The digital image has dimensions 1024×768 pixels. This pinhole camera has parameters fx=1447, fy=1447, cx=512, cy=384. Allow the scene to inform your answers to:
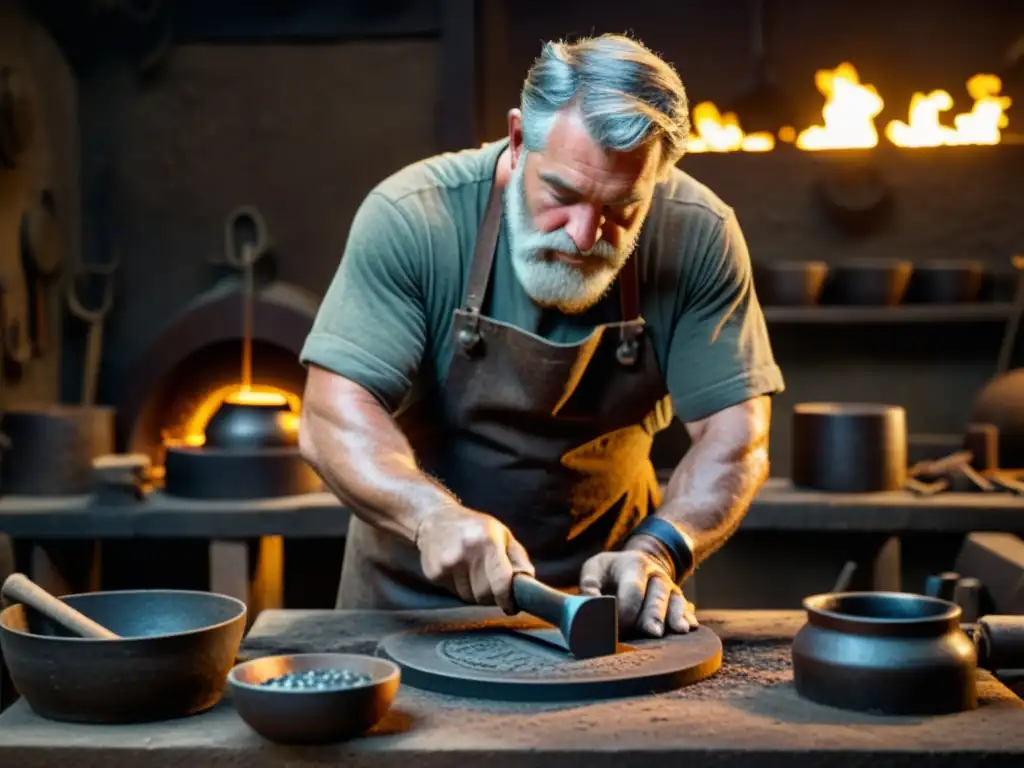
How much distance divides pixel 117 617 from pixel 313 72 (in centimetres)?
415

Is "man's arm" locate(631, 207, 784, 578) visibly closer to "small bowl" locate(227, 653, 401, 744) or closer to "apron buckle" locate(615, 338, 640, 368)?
"apron buckle" locate(615, 338, 640, 368)

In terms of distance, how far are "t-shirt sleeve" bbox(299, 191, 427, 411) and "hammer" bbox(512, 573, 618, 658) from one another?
71 centimetres

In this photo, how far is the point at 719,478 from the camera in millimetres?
3191

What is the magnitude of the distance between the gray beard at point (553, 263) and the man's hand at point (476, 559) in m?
0.58

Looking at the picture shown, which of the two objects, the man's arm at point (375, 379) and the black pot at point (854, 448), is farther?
the black pot at point (854, 448)

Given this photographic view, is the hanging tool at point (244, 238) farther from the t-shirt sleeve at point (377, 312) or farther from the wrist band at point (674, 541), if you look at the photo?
the wrist band at point (674, 541)

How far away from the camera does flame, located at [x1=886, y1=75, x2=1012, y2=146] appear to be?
6664 millimetres

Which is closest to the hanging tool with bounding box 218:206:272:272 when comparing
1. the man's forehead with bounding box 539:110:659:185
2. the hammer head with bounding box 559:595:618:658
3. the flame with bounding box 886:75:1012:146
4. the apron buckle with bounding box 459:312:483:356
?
the flame with bounding box 886:75:1012:146

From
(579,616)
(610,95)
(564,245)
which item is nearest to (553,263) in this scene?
(564,245)

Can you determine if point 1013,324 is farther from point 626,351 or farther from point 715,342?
point 626,351

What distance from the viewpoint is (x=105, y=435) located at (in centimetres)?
545

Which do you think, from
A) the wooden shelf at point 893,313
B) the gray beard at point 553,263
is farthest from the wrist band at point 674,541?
the wooden shelf at point 893,313

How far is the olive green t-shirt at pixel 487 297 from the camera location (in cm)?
315

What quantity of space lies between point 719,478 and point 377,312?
83cm
